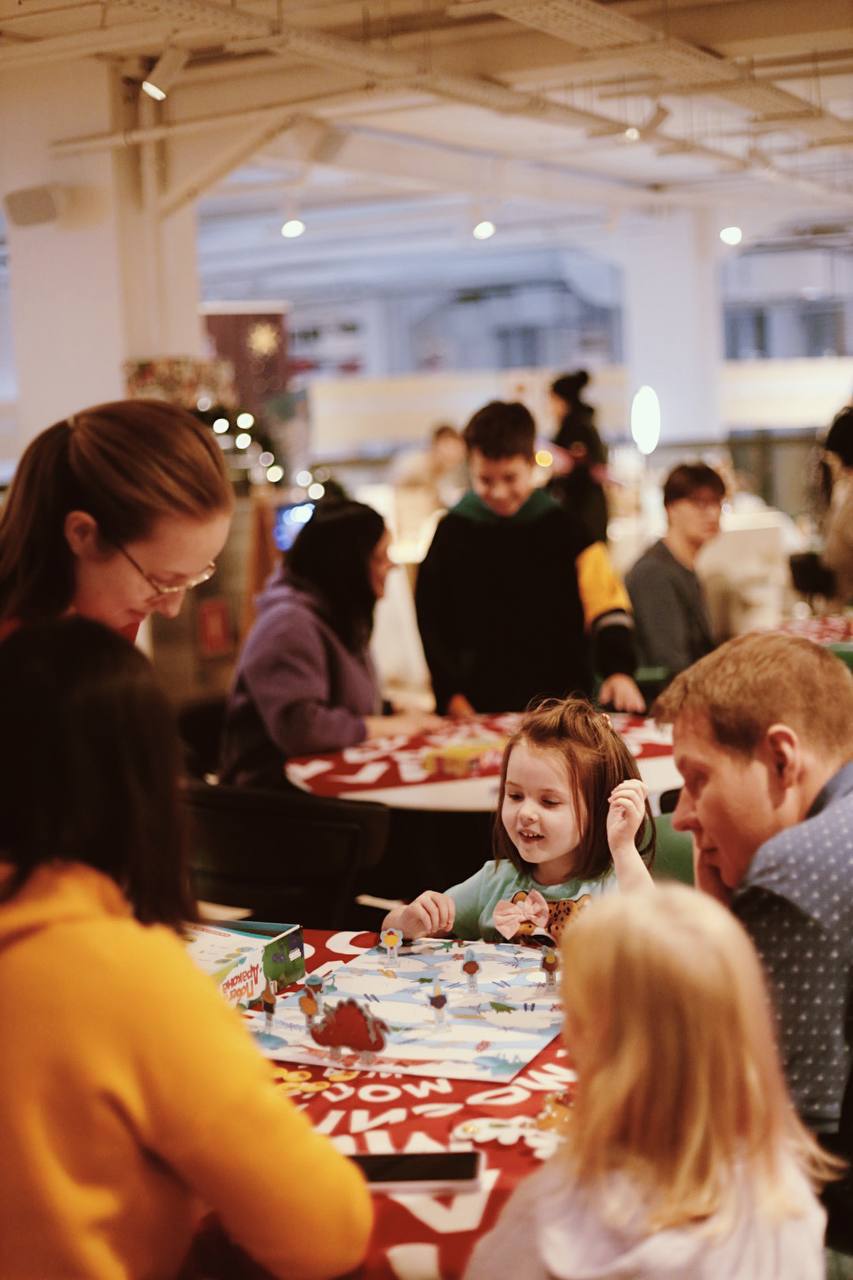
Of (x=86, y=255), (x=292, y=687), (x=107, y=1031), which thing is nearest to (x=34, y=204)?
(x=86, y=255)

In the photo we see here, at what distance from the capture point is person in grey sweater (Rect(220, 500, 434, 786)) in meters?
4.34

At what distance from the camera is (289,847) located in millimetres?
3662

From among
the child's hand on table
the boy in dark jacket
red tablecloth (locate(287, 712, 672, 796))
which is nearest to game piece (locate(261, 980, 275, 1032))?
the child's hand on table

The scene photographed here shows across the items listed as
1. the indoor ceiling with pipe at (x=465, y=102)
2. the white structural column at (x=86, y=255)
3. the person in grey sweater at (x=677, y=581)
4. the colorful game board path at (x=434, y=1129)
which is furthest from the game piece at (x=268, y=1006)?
the white structural column at (x=86, y=255)

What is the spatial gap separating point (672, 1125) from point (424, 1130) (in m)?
0.49

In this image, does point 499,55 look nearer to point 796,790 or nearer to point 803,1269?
point 796,790

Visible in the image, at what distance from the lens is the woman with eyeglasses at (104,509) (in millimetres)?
2201

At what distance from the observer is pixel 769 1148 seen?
1536 mm

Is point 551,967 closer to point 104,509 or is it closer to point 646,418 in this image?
point 104,509

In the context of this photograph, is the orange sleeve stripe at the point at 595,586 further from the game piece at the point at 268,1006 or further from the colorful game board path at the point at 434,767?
the game piece at the point at 268,1006

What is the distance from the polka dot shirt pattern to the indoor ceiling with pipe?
13.9 feet

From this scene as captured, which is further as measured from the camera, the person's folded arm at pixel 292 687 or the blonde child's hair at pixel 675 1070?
the person's folded arm at pixel 292 687

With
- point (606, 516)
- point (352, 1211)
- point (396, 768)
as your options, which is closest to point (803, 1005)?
point (352, 1211)

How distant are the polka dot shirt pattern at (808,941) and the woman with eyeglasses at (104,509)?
945mm
